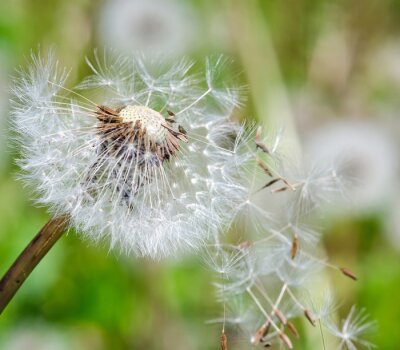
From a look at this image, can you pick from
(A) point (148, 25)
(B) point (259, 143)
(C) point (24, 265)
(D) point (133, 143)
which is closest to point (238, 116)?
(A) point (148, 25)

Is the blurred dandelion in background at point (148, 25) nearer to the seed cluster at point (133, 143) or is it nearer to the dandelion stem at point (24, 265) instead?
the seed cluster at point (133, 143)

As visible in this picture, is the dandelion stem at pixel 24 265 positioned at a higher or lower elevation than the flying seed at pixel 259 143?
higher

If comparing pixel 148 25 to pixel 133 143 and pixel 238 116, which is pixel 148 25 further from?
pixel 133 143

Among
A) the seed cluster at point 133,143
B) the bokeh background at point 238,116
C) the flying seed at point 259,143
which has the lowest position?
the bokeh background at point 238,116

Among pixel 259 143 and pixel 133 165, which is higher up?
pixel 133 165

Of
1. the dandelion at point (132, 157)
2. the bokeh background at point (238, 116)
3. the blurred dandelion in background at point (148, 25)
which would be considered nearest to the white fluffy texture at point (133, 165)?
the dandelion at point (132, 157)

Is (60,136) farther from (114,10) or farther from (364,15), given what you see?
(364,15)

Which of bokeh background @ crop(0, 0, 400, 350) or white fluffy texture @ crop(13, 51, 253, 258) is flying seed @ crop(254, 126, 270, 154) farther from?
bokeh background @ crop(0, 0, 400, 350)
